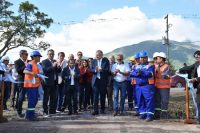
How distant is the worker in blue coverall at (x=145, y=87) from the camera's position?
38.8 ft

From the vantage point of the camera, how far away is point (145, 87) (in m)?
12.0

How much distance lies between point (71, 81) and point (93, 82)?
70 cm

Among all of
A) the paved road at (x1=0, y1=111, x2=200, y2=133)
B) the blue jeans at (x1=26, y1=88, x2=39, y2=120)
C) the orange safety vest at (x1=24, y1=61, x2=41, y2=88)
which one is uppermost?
the orange safety vest at (x1=24, y1=61, x2=41, y2=88)

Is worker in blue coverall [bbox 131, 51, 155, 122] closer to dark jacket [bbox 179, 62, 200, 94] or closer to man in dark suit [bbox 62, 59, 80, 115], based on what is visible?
dark jacket [bbox 179, 62, 200, 94]

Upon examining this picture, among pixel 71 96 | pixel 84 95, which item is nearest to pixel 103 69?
pixel 71 96

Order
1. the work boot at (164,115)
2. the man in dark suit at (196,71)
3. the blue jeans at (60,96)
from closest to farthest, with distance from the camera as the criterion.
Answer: the man in dark suit at (196,71) < the work boot at (164,115) < the blue jeans at (60,96)

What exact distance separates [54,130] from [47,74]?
342cm

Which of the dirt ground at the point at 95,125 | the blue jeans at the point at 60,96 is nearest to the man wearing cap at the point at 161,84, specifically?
the dirt ground at the point at 95,125

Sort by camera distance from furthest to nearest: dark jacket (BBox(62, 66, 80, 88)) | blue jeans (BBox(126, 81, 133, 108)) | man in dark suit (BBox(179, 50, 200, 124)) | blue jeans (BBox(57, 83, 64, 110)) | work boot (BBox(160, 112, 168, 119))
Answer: blue jeans (BBox(126, 81, 133, 108))
blue jeans (BBox(57, 83, 64, 110))
dark jacket (BBox(62, 66, 80, 88))
work boot (BBox(160, 112, 168, 119))
man in dark suit (BBox(179, 50, 200, 124))

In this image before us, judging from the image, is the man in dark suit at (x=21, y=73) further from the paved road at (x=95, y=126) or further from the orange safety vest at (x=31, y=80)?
the paved road at (x=95, y=126)

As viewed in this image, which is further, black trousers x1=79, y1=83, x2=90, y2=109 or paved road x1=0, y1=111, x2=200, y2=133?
black trousers x1=79, y1=83, x2=90, y2=109

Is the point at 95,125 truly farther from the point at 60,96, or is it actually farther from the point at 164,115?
the point at 60,96

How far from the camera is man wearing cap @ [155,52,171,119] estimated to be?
12.0 metres

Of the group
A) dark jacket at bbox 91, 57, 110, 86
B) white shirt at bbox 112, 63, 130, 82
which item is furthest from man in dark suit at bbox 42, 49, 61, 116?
white shirt at bbox 112, 63, 130, 82
